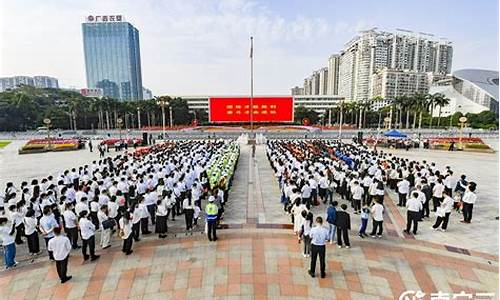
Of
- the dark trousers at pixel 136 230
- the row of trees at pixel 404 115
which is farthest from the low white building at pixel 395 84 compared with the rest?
the dark trousers at pixel 136 230

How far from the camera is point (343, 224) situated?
21.4 ft

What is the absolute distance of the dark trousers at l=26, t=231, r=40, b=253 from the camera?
21.0 feet

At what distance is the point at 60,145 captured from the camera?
25828 mm

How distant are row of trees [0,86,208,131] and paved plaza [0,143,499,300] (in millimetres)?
41584

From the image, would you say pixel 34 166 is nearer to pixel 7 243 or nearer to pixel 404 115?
pixel 7 243

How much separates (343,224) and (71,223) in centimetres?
639

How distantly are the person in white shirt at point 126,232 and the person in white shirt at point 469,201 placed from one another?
30.4 ft

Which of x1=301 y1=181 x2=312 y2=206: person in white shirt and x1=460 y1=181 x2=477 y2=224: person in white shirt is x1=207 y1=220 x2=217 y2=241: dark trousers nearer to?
x1=301 y1=181 x2=312 y2=206: person in white shirt

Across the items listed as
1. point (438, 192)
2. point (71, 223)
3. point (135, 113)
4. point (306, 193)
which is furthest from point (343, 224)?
point (135, 113)

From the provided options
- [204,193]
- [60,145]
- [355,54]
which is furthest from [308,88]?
[204,193]

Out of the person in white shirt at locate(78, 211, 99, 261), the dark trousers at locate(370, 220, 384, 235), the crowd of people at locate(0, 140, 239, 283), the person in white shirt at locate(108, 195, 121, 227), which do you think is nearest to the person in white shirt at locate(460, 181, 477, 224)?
the dark trousers at locate(370, 220, 384, 235)

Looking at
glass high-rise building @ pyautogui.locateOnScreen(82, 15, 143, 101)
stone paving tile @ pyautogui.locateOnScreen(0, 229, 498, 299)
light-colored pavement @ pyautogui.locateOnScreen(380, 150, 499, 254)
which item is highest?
glass high-rise building @ pyautogui.locateOnScreen(82, 15, 143, 101)

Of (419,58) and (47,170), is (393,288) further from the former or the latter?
(419,58)

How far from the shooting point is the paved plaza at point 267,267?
204 inches
